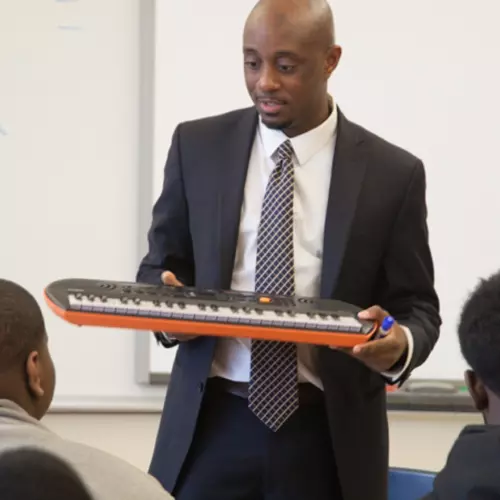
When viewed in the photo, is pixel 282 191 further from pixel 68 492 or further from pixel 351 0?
pixel 351 0

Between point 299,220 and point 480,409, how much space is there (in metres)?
0.57

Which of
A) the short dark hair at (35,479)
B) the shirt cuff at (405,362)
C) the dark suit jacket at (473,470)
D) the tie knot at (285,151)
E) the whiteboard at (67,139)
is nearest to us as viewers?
the short dark hair at (35,479)

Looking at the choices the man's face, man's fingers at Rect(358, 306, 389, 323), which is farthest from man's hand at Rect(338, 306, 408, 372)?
the man's face

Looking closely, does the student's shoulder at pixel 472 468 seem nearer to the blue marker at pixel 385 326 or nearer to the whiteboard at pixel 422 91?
the blue marker at pixel 385 326

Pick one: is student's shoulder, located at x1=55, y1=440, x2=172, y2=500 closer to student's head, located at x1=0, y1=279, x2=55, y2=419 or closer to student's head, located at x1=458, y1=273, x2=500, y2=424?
student's head, located at x1=0, y1=279, x2=55, y2=419

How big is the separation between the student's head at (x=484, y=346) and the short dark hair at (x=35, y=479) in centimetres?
68

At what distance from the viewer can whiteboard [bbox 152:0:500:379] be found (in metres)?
3.09

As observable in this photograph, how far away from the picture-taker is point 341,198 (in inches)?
77.3

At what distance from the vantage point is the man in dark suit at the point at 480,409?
1339 millimetres

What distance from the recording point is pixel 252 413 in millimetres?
1912

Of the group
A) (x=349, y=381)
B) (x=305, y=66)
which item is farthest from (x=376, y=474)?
(x=305, y=66)

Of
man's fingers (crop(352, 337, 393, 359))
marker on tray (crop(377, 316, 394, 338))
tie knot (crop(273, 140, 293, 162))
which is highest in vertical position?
tie knot (crop(273, 140, 293, 162))

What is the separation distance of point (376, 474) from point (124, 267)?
1.37m

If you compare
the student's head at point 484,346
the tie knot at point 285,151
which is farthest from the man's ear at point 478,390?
the tie knot at point 285,151
